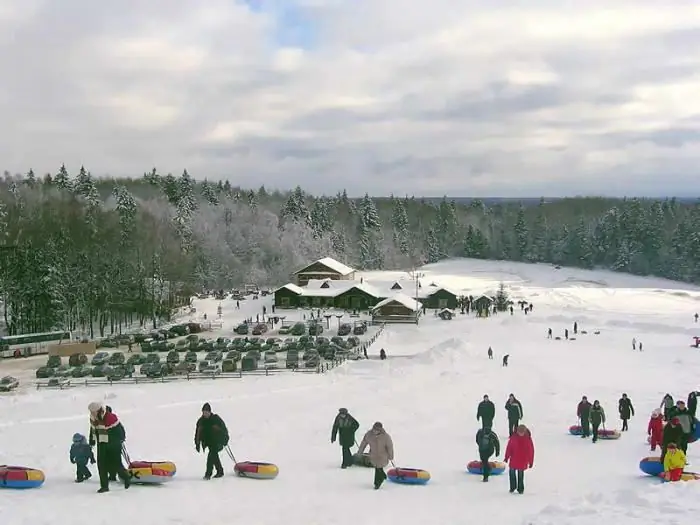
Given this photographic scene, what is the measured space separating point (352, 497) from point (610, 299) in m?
75.6

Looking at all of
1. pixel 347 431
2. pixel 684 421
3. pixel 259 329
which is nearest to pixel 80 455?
pixel 347 431

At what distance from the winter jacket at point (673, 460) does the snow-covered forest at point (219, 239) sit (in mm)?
53581

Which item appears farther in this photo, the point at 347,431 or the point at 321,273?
the point at 321,273

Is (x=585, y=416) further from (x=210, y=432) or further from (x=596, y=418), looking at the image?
(x=210, y=432)

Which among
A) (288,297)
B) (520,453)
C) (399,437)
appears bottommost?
(288,297)

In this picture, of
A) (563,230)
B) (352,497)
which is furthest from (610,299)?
(352,497)

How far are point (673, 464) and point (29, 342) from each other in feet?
168

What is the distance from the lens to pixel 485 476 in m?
13.0

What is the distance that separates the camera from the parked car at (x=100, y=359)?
141 ft

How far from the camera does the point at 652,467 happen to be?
12.7 m

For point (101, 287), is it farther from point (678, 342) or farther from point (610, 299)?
point (610, 299)

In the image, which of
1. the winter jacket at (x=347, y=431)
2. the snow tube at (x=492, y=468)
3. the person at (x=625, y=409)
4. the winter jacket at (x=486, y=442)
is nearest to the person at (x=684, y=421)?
the snow tube at (x=492, y=468)

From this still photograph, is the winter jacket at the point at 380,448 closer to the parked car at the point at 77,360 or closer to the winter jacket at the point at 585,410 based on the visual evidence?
the winter jacket at the point at 585,410

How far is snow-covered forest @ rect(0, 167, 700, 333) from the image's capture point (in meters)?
59.8
